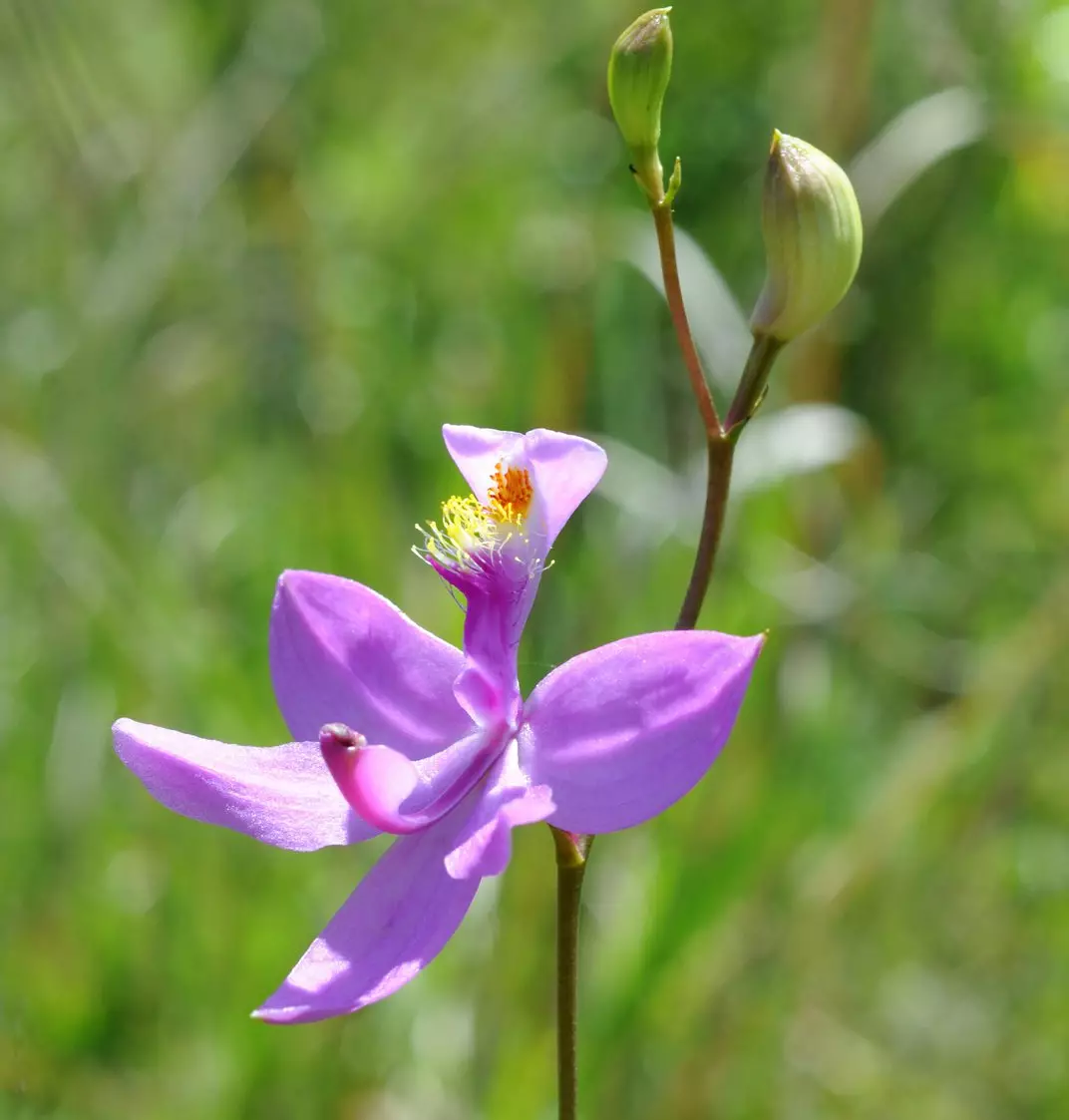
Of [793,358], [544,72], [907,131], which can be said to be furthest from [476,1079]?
Result: [544,72]

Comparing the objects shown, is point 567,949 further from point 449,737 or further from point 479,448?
point 479,448

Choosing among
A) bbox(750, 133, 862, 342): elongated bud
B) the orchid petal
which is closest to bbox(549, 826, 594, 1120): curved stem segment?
the orchid petal

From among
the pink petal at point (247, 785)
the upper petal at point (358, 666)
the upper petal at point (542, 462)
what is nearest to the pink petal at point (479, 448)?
the upper petal at point (542, 462)

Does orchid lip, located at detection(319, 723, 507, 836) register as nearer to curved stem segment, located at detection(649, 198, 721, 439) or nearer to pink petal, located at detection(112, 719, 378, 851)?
pink petal, located at detection(112, 719, 378, 851)

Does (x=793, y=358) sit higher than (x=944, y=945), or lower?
higher

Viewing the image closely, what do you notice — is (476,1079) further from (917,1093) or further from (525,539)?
(525,539)

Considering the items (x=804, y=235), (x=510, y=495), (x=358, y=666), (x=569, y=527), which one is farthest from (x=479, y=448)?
(x=569, y=527)

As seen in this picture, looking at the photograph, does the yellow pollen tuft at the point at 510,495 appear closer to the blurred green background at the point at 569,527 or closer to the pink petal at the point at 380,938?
the pink petal at the point at 380,938
